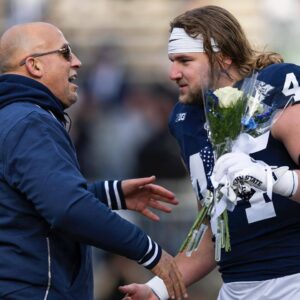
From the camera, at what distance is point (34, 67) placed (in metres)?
4.91

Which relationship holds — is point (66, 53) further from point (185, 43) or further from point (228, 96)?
point (228, 96)

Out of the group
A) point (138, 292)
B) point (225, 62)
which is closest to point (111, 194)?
point (138, 292)

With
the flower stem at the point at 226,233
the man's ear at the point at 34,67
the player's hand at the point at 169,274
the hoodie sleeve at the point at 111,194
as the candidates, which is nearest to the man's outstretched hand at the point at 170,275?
the player's hand at the point at 169,274

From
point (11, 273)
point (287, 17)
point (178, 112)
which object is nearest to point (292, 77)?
point (178, 112)

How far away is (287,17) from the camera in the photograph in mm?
12000

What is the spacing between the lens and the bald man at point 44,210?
443 centimetres

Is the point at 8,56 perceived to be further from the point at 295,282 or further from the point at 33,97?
the point at 295,282

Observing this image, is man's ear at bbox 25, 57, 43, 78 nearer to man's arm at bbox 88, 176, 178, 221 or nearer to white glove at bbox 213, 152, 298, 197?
man's arm at bbox 88, 176, 178, 221

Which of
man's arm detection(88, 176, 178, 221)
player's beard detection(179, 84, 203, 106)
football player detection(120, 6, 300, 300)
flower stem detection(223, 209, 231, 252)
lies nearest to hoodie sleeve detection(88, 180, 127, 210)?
man's arm detection(88, 176, 178, 221)

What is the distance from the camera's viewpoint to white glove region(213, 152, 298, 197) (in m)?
4.44

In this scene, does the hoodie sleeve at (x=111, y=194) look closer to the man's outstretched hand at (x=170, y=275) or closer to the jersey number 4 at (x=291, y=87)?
the man's outstretched hand at (x=170, y=275)

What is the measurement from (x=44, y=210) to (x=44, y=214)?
24 millimetres

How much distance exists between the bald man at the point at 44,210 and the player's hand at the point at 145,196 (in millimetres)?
488

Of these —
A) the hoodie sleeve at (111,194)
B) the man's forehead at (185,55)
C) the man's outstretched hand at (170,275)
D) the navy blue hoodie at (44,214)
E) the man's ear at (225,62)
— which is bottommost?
the man's outstretched hand at (170,275)
